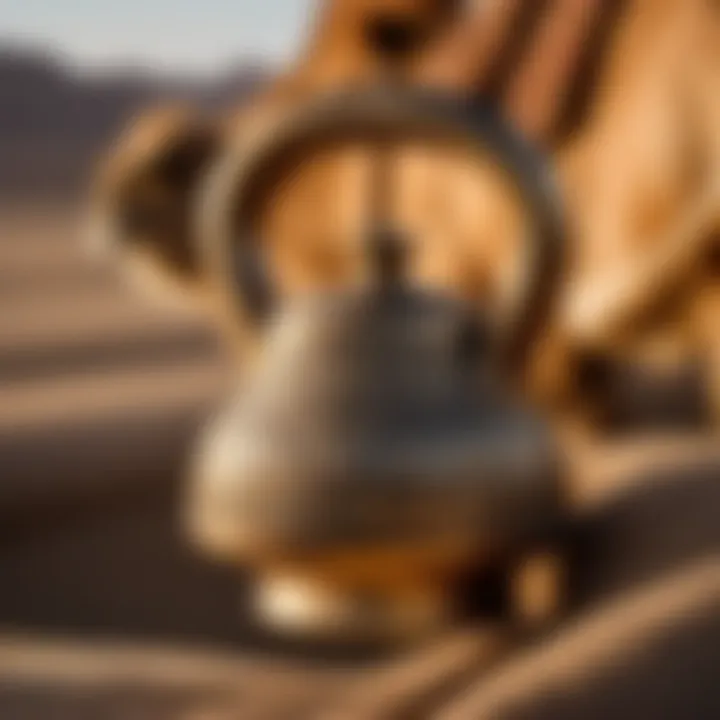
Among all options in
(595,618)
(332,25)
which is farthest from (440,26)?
(595,618)

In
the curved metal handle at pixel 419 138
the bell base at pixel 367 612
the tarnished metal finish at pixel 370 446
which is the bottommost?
the bell base at pixel 367 612

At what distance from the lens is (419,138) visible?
52 centimetres

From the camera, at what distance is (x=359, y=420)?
1.68ft

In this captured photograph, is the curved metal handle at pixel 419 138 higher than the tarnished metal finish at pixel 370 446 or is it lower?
higher

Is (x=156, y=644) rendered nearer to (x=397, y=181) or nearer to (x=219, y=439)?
(x=219, y=439)

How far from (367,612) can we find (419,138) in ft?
0.53

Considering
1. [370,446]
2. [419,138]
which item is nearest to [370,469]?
[370,446]

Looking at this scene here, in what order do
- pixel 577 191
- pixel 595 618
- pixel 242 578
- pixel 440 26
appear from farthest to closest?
pixel 440 26 < pixel 577 191 < pixel 242 578 < pixel 595 618

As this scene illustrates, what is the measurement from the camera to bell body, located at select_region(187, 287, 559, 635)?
1.62ft

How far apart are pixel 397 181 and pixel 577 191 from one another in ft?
0.45

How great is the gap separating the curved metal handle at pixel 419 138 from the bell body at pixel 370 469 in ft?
0.11

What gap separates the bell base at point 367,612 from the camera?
527mm

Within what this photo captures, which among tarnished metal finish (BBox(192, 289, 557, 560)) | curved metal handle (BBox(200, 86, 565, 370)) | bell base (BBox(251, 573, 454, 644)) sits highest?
curved metal handle (BBox(200, 86, 565, 370))

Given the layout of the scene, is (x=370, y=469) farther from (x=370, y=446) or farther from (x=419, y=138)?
(x=419, y=138)
